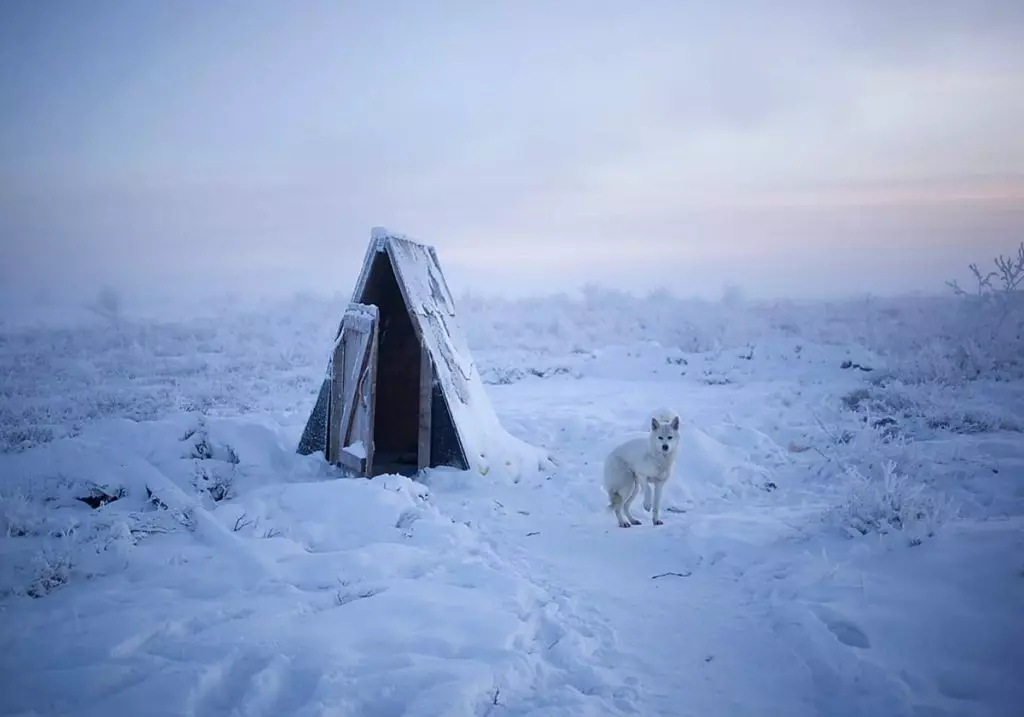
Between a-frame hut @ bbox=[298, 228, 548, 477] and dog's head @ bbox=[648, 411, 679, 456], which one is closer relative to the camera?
dog's head @ bbox=[648, 411, 679, 456]

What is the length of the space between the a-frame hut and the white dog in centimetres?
199

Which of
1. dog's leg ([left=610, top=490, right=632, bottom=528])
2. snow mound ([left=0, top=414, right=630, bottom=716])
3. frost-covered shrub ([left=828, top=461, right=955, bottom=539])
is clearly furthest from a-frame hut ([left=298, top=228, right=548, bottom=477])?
frost-covered shrub ([left=828, top=461, right=955, bottom=539])

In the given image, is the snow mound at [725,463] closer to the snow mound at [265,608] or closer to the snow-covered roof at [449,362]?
the snow-covered roof at [449,362]

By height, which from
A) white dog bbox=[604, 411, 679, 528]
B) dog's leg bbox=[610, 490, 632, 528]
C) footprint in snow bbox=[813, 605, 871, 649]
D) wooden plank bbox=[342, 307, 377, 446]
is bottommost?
dog's leg bbox=[610, 490, 632, 528]

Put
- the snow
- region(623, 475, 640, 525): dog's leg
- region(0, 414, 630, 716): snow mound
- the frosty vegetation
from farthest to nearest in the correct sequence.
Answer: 1. region(623, 475, 640, 525): dog's leg
2. the frosty vegetation
3. the snow
4. region(0, 414, 630, 716): snow mound

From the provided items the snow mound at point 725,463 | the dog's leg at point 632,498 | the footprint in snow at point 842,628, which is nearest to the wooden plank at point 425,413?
the dog's leg at point 632,498

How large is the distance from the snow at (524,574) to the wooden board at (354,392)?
0.49 meters

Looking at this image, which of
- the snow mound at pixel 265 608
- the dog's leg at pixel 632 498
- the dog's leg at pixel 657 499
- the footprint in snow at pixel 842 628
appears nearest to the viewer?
the snow mound at pixel 265 608

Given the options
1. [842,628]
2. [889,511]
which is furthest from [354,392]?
[889,511]

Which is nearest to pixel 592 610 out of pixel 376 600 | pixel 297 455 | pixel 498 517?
pixel 376 600

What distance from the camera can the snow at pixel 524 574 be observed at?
2.92 meters

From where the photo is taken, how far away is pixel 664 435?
5.75m

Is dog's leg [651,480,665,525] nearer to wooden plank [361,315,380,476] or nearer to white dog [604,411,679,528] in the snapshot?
white dog [604,411,679,528]

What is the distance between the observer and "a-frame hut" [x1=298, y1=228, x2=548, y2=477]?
7293 millimetres
